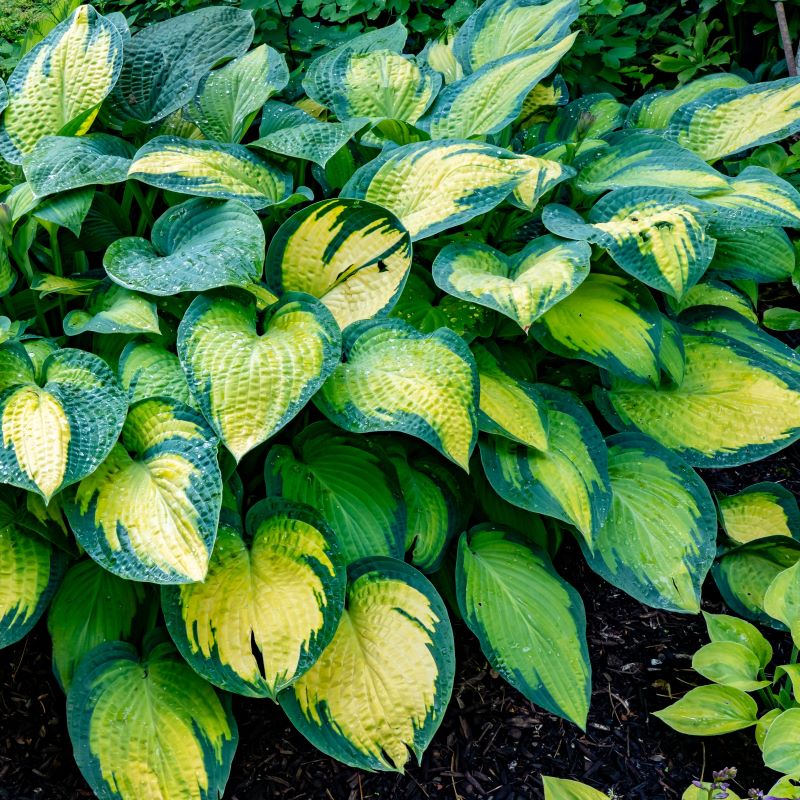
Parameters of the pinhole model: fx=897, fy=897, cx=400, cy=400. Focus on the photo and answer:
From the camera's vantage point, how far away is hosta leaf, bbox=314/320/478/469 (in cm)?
165

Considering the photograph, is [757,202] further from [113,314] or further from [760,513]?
[113,314]

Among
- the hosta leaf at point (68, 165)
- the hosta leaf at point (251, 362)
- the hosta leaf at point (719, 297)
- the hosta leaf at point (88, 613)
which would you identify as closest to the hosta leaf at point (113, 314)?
the hosta leaf at point (251, 362)

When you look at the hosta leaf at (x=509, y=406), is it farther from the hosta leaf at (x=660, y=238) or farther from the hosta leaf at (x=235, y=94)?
the hosta leaf at (x=235, y=94)

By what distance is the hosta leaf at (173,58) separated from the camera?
2303 mm

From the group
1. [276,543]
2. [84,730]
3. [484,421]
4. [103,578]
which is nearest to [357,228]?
[484,421]

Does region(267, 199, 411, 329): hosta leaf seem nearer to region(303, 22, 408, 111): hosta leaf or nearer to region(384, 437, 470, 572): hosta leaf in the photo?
region(384, 437, 470, 572): hosta leaf

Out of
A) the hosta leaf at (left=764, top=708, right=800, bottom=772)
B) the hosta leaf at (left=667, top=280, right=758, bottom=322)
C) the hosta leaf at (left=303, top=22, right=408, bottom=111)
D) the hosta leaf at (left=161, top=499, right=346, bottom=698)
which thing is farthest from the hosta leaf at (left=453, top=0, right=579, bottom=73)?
the hosta leaf at (left=764, top=708, right=800, bottom=772)

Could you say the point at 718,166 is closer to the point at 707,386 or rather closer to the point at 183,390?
the point at 707,386

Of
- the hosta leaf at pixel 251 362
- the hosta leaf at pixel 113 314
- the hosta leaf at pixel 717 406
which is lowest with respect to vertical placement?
the hosta leaf at pixel 717 406

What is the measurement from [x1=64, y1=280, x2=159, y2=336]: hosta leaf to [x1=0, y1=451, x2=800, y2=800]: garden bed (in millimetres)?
683

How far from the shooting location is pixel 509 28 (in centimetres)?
255

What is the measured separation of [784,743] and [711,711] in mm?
188

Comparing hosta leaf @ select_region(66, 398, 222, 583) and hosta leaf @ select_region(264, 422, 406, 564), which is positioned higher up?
hosta leaf @ select_region(66, 398, 222, 583)

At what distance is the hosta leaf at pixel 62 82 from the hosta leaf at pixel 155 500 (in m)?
0.87
